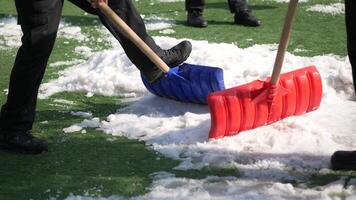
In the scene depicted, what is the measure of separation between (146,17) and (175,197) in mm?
4004

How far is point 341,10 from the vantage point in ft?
18.6

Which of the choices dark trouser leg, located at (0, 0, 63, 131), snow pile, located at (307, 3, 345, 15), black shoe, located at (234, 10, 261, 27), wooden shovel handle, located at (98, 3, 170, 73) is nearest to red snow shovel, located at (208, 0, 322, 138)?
wooden shovel handle, located at (98, 3, 170, 73)

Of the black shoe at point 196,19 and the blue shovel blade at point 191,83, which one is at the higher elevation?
the blue shovel blade at point 191,83

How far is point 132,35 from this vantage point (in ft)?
9.22

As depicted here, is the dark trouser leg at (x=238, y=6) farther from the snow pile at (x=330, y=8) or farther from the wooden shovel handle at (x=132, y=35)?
the wooden shovel handle at (x=132, y=35)

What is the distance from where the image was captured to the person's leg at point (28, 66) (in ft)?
8.18

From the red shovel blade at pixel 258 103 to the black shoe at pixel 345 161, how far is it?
507 mm

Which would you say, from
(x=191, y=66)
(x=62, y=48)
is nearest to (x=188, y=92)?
(x=191, y=66)

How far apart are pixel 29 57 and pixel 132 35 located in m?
0.56

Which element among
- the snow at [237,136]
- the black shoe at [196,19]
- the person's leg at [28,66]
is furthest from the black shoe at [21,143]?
the black shoe at [196,19]

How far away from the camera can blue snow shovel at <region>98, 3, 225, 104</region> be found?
9.43 ft

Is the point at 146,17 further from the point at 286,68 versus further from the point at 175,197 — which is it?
the point at 175,197

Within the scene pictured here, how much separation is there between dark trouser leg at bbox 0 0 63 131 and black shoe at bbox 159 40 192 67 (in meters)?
0.75

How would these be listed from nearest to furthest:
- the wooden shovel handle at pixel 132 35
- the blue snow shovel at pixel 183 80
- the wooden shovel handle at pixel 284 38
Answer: the wooden shovel handle at pixel 284 38 → the wooden shovel handle at pixel 132 35 → the blue snow shovel at pixel 183 80
